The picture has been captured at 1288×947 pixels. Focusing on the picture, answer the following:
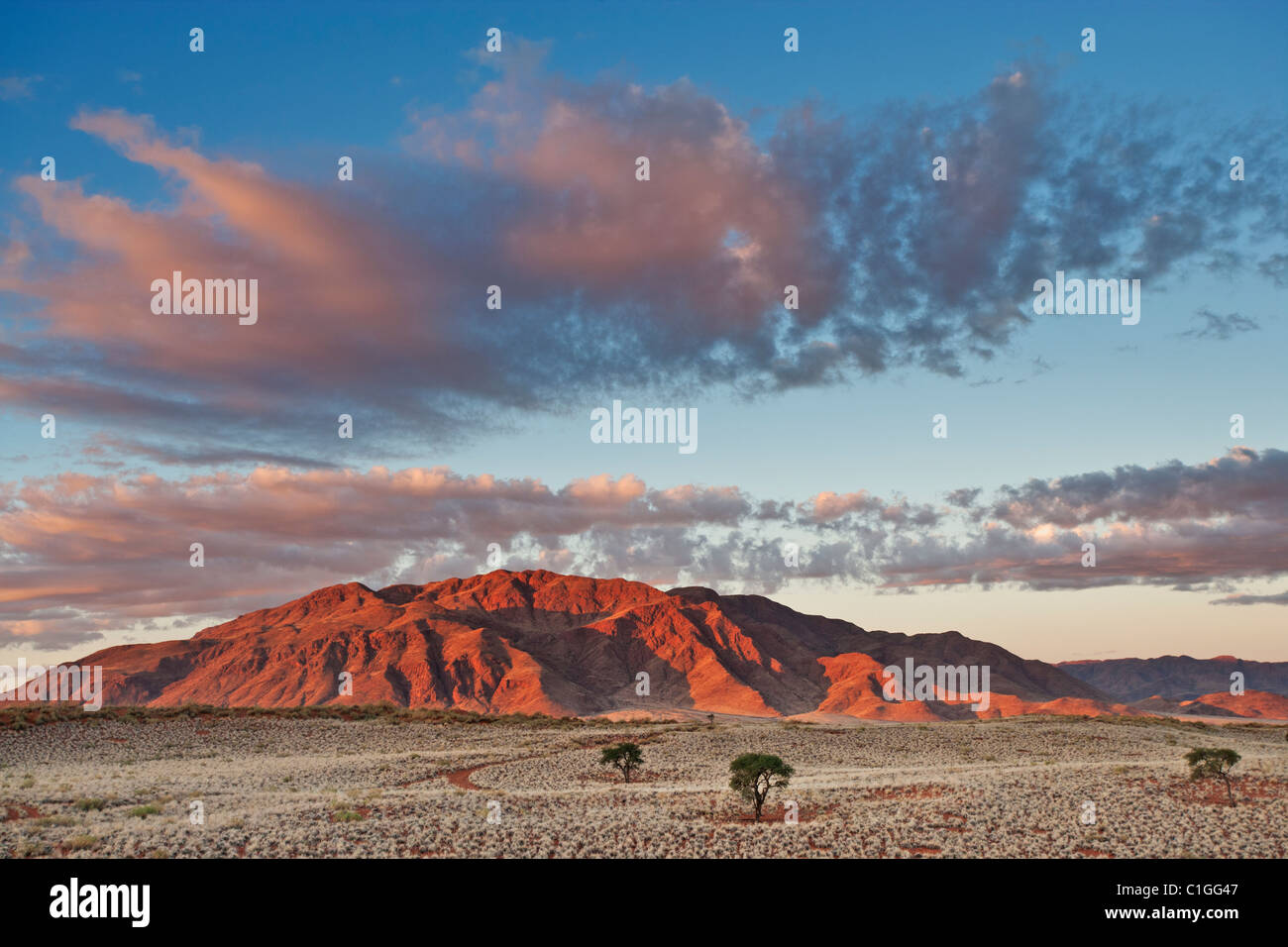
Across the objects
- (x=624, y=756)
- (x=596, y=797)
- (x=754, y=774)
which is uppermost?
(x=754, y=774)

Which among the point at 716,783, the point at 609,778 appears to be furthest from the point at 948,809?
the point at 609,778

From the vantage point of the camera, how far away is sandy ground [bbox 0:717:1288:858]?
19.2 meters

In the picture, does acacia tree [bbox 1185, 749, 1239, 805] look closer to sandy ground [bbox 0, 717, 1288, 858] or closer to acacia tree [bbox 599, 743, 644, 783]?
sandy ground [bbox 0, 717, 1288, 858]

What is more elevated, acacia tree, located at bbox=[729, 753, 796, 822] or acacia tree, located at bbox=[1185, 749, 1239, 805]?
acacia tree, located at bbox=[729, 753, 796, 822]

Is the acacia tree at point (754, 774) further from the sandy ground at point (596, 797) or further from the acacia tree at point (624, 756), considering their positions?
the acacia tree at point (624, 756)

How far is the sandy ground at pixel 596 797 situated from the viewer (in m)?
19.2

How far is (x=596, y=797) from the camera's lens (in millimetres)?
29031

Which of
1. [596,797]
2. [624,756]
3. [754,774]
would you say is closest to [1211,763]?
[754,774]

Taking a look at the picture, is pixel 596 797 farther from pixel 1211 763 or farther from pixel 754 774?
pixel 1211 763

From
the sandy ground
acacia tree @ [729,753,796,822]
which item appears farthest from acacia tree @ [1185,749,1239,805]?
acacia tree @ [729,753,796,822]

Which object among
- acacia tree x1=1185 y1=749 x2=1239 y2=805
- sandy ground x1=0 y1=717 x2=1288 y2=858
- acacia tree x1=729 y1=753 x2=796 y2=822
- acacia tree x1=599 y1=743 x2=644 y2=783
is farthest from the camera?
acacia tree x1=599 y1=743 x2=644 y2=783

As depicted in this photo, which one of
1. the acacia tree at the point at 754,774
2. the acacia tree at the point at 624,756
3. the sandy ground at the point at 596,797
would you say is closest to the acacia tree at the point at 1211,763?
the sandy ground at the point at 596,797
